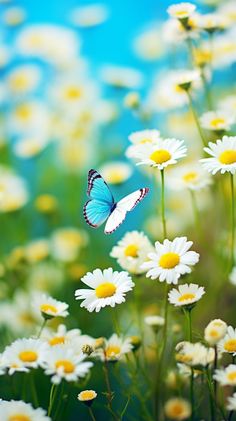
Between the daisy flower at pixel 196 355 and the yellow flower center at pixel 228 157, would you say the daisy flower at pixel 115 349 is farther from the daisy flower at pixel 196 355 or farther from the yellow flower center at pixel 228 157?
the yellow flower center at pixel 228 157

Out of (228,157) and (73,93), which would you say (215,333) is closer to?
(228,157)

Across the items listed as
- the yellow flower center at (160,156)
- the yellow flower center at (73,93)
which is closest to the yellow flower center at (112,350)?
the yellow flower center at (160,156)

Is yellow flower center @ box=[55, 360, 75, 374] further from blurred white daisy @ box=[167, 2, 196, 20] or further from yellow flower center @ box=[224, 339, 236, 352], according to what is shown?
blurred white daisy @ box=[167, 2, 196, 20]

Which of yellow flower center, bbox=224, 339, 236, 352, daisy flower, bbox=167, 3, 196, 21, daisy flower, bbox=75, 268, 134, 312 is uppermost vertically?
daisy flower, bbox=167, 3, 196, 21

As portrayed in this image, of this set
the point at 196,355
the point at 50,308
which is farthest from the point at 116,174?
the point at 196,355

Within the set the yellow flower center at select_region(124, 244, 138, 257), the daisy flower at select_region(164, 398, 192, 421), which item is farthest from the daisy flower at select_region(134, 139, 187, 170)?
the daisy flower at select_region(164, 398, 192, 421)

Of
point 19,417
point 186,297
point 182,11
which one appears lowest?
point 19,417

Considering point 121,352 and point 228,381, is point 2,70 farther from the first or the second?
point 228,381
